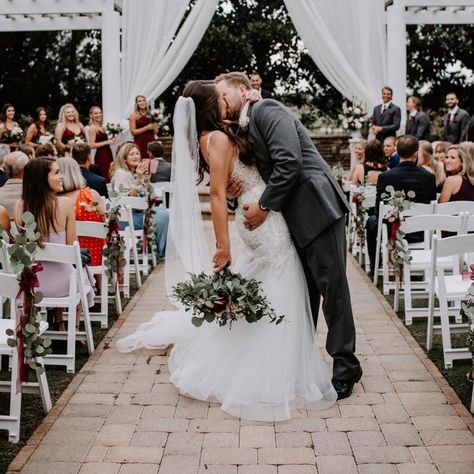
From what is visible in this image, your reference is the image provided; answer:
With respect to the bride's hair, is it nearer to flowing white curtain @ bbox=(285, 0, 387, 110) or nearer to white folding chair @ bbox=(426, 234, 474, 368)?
white folding chair @ bbox=(426, 234, 474, 368)

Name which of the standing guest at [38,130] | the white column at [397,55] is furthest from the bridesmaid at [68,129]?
the white column at [397,55]

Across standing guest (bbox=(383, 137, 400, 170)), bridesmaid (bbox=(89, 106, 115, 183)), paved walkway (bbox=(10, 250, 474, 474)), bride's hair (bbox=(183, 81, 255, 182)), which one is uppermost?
bridesmaid (bbox=(89, 106, 115, 183))

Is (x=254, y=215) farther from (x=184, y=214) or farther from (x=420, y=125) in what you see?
(x=420, y=125)

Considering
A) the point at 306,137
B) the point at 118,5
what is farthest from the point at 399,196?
the point at 118,5

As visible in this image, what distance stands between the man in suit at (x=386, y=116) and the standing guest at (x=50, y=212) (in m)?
6.99

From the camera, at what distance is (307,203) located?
436cm

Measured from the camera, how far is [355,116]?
1203 centimetres

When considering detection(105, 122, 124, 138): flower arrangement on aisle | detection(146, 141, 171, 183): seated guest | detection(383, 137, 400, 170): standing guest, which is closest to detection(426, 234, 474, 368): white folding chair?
detection(383, 137, 400, 170): standing guest

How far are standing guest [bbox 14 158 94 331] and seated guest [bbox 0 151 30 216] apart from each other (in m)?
1.24

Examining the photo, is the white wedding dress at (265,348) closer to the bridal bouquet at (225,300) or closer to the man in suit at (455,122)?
the bridal bouquet at (225,300)

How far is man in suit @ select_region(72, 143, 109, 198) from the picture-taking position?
750cm

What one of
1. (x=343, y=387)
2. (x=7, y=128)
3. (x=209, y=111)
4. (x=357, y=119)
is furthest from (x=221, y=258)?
(x=7, y=128)

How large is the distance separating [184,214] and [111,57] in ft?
27.1

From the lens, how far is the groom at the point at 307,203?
4270mm
